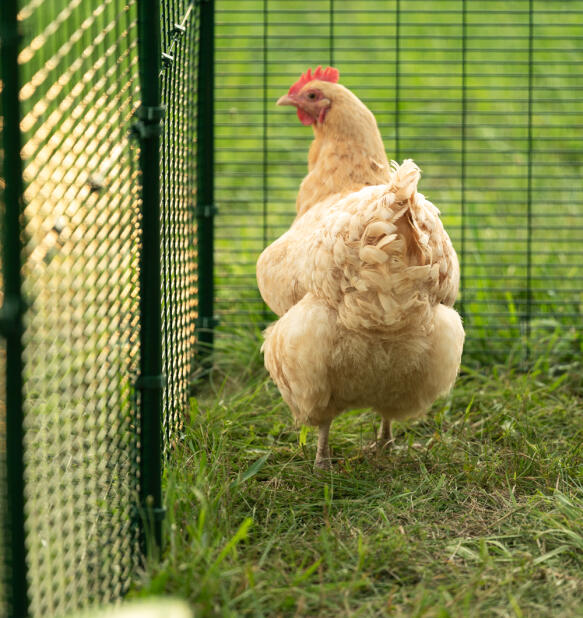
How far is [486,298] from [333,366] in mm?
2320

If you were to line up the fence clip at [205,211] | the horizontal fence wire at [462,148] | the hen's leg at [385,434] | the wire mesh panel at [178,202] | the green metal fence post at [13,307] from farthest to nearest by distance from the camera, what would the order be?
the horizontal fence wire at [462,148], the fence clip at [205,211], the hen's leg at [385,434], the wire mesh panel at [178,202], the green metal fence post at [13,307]

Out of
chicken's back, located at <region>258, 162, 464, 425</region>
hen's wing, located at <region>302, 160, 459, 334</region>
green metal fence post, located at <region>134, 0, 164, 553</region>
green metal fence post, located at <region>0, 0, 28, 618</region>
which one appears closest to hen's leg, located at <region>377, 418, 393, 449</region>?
chicken's back, located at <region>258, 162, 464, 425</region>

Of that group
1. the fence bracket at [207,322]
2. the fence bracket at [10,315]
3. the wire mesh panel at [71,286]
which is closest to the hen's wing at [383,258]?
the wire mesh panel at [71,286]

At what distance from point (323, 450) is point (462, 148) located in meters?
2.32

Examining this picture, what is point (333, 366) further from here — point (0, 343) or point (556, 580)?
point (0, 343)

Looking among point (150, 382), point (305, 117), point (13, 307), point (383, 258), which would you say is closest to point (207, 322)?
point (305, 117)

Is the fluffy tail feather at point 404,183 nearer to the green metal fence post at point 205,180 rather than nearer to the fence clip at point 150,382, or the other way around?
the fence clip at point 150,382

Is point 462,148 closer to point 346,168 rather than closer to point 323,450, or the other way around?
point 346,168

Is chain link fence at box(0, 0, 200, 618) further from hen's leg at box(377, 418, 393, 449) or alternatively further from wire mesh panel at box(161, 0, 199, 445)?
hen's leg at box(377, 418, 393, 449)

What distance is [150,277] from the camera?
2355 mm

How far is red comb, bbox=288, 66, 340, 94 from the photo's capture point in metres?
3.93

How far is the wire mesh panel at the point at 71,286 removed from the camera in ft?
5.92

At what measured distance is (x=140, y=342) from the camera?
2389 mm

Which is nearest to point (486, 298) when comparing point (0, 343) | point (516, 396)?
point (516, 396)
